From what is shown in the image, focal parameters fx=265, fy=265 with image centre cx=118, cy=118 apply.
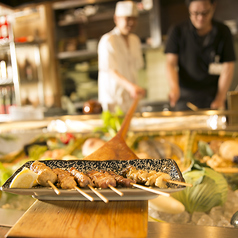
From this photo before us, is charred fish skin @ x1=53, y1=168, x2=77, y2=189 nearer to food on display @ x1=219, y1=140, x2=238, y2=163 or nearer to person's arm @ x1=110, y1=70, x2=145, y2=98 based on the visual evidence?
food on display @ x1=219, y1=140, x2=238, y2=163

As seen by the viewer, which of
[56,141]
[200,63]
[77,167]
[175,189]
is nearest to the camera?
[175,189]

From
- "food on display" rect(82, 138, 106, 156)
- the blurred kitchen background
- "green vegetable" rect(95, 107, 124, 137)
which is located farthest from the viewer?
the blurred kitchen background

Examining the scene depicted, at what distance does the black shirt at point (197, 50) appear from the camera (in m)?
3.36

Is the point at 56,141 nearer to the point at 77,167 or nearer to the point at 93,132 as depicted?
the point at 93,132

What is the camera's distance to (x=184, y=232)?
66 centimetres

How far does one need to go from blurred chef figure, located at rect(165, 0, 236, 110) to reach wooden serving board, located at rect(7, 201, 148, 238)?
8.53 ft

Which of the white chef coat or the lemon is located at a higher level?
the white chef coat

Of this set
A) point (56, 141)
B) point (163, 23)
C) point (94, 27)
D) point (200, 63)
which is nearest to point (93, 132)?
point (56, 141)

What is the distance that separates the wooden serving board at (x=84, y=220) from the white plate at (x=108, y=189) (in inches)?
0.8

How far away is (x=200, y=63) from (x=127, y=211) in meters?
3.25

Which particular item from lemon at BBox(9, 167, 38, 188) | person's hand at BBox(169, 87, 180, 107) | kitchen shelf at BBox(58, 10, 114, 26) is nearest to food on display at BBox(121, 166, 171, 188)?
lemon at BBox(9, 167, 38, 188)

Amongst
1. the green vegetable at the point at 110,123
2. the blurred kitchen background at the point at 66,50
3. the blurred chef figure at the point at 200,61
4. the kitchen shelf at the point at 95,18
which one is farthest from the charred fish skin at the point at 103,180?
the kitchen shelf at the point at 95,18

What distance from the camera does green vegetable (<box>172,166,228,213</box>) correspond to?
0.90 m

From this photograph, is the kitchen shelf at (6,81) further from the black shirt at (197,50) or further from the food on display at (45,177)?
the food on display at (45,177)
